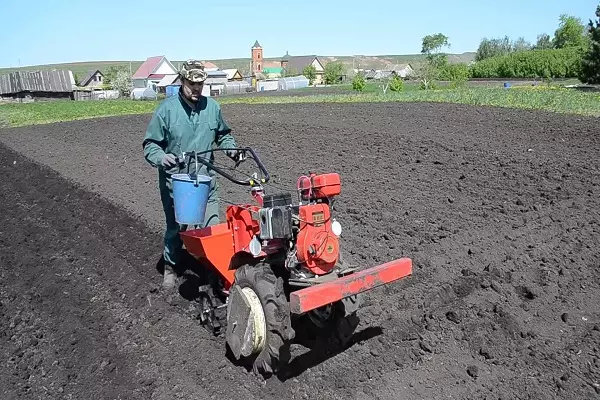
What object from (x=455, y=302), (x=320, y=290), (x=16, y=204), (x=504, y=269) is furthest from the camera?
(x=16, y=204)

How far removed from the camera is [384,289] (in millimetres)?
5199

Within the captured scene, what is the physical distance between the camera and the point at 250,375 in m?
4.15

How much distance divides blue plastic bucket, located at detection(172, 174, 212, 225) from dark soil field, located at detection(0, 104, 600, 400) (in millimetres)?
995

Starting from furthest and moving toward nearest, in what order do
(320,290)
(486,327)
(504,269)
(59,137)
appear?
(59,137) < (504,269) < (486,327) < (320,290)

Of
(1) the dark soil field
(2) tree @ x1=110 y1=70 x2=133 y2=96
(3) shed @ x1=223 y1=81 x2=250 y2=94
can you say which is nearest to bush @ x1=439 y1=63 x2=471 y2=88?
(3) shed @ x1=223 y1=81 x2=250 y2=94

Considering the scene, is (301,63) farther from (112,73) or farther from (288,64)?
(112,73)

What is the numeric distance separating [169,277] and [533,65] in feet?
237

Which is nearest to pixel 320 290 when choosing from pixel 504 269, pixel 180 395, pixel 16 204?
pixel 180 395

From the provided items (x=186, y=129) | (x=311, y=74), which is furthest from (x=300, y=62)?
(x=186, y=129)

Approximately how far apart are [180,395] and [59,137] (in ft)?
56.0

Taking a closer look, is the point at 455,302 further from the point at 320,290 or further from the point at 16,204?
the point at 16,204

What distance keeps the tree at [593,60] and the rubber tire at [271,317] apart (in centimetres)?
4248

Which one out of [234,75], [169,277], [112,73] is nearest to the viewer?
[169,277]

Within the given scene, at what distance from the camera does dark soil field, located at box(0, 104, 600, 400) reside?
400 cm
